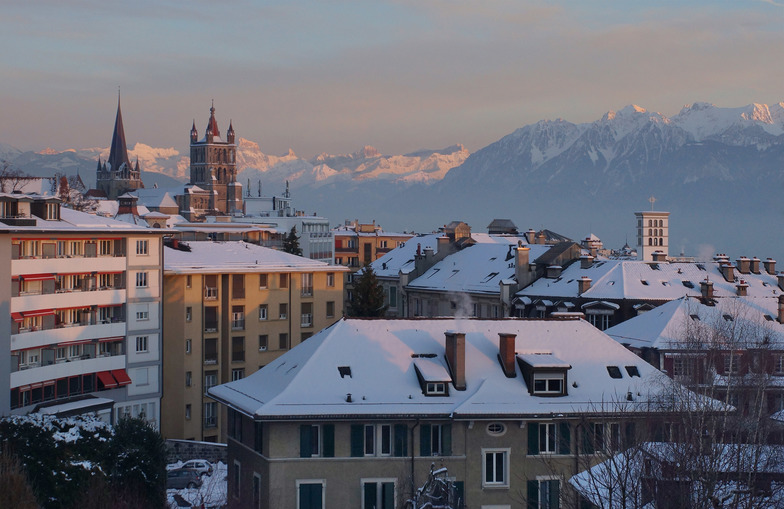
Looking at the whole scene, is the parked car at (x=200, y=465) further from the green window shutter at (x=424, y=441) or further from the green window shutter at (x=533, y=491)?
the green window shutter at (x=533, y=491)

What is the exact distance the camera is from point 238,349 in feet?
224

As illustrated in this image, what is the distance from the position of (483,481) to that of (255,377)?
10.1 metres

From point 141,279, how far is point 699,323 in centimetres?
2930

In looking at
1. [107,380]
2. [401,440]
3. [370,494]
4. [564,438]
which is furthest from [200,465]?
[564,438]

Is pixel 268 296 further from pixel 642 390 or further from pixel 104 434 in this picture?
pixel 642 390

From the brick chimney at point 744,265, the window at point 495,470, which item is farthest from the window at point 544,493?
the brick chimney at point 744,265

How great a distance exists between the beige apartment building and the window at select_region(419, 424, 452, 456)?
26251 mm

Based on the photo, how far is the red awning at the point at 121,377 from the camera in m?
59.8

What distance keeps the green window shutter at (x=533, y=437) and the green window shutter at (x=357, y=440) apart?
5.81 metres

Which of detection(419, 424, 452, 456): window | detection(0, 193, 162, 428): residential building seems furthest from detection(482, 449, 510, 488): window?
detection(0, 193, 162, 428): residential building

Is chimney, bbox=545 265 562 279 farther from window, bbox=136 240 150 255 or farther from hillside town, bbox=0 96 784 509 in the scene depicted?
window, bbox=136 240 150 255

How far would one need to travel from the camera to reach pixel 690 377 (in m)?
43.4

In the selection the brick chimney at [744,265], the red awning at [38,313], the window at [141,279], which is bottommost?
the red awning at [38,313]

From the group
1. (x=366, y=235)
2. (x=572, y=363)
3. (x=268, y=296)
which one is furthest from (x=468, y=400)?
(x=366, y=235)
